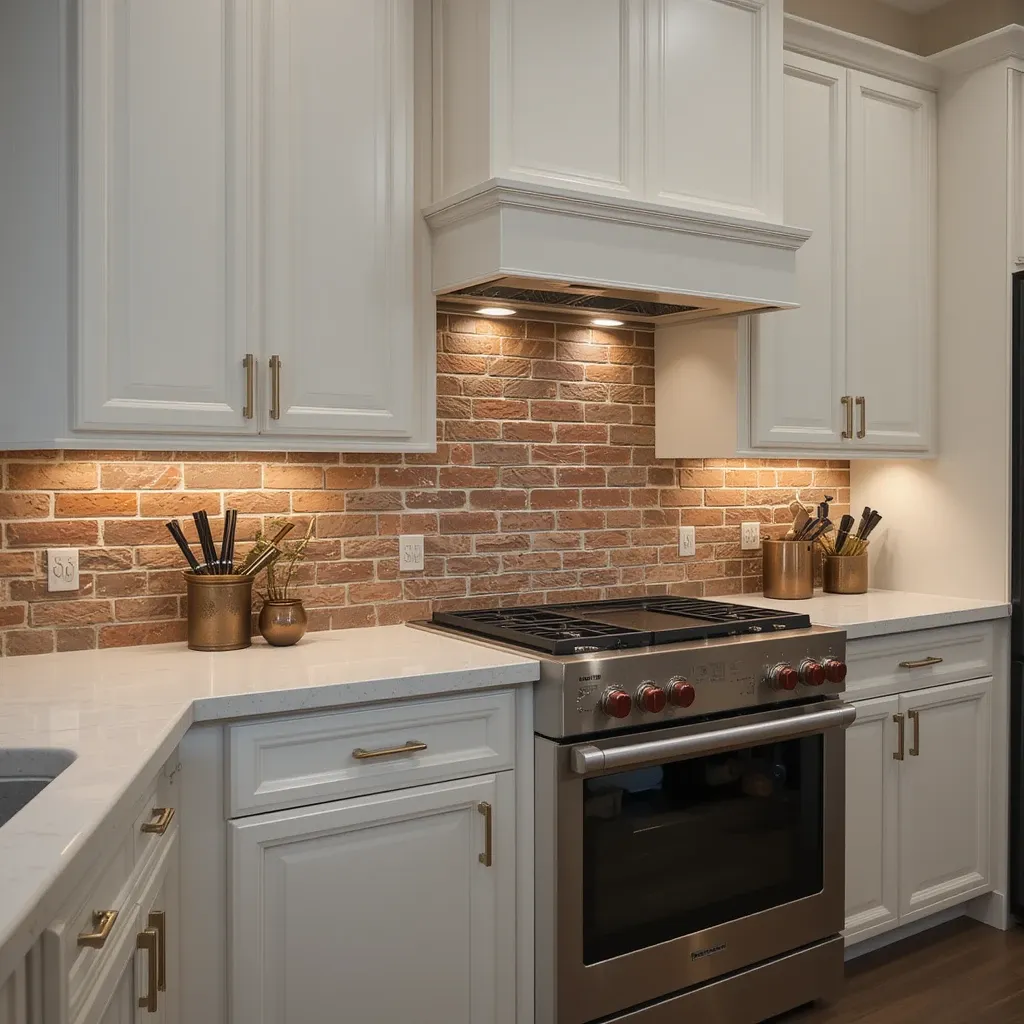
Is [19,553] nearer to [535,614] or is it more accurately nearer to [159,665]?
[159,665]

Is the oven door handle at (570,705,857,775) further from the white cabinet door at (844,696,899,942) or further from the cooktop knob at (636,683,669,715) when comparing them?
the white cabinet door at (844,696,899,942)

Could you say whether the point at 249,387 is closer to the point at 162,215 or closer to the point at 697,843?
the point at 162,215

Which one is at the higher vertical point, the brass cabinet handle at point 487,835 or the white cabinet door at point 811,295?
the white cabinet door at point 811,295

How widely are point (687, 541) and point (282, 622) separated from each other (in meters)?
1.46

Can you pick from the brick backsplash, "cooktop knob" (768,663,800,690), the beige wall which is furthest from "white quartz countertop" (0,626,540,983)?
the beige wall

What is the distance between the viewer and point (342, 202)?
2.40 meters

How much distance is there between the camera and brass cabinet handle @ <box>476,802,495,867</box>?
2.23 metres

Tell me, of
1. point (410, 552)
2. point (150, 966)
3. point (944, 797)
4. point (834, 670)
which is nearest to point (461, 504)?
point (410, 552)

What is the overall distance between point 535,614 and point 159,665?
1.01m

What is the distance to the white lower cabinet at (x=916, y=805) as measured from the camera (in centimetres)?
297

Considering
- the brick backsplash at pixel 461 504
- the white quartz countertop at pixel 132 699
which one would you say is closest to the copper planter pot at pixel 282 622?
the white quartz countertop at pixel 132 699

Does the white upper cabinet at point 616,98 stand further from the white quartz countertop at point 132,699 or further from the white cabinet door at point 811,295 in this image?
the white quartz countertop at point 132,699

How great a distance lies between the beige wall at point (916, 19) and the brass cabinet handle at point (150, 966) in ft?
10.9

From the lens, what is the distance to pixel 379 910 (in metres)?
2.11
